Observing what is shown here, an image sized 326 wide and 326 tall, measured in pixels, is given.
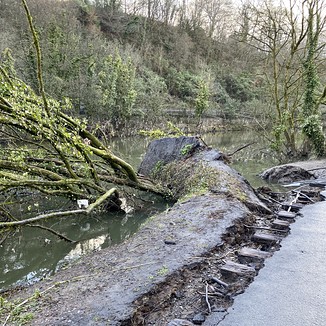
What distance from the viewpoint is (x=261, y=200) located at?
24.0 feet

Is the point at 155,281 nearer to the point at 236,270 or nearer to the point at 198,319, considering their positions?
the point at 198,319

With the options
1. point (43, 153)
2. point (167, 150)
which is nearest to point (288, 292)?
point (43, 153)

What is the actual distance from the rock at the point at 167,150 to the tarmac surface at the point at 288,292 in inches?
240

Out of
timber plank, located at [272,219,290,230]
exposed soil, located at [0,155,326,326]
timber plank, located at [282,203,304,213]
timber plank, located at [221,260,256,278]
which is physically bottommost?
exposed soil, located at [0,155,326,326]

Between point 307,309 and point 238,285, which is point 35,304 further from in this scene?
point 307,309

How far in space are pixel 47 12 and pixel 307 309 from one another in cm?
2938

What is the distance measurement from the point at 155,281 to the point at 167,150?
25.3ft

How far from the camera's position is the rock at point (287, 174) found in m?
12.4

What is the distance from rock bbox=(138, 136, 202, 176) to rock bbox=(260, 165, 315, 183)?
432 cm

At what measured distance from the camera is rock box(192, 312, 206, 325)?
2.95 metres

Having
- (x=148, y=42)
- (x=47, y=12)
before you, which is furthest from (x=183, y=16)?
(x=47, y=12)

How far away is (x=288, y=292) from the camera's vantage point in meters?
3.38

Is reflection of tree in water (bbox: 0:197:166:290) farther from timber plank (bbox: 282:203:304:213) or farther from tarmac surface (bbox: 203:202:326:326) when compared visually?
tarmac surface (bbox: 203:202:326:326)

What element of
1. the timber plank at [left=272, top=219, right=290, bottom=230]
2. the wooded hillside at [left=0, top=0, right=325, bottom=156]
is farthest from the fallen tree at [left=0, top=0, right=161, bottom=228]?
the wooded hillside at [left=0, top=0, right=325, bottom=156]
